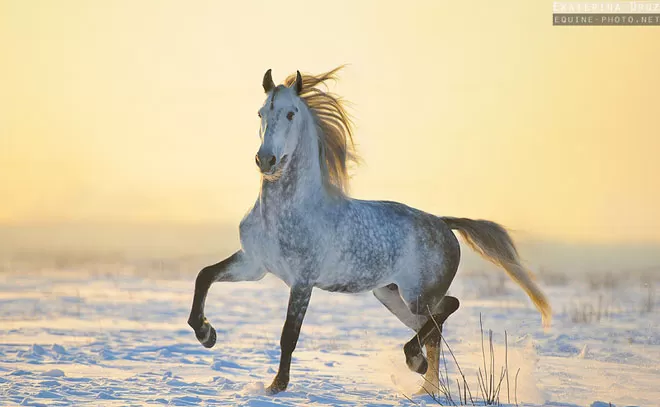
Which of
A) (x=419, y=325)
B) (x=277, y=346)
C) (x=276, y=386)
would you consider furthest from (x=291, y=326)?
(x=277, y=346)

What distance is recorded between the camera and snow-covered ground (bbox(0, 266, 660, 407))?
6.56 metres

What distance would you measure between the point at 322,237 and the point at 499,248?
2.23m

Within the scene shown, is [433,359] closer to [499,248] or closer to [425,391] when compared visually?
[425,391]

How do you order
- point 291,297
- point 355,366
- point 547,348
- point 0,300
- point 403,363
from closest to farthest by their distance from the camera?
point 291,297 → point 403,363 → point 355,366 → point 547,348 → point 0,300

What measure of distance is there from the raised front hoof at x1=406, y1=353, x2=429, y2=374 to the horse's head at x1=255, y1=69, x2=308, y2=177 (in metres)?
1.95

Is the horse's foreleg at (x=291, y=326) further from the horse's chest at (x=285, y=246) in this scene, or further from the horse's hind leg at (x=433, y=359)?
the horse's hind leg at (x=433, y=359)

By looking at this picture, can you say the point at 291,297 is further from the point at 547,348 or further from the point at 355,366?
the point at 547,348

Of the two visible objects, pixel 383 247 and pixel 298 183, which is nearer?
pixel 298 183

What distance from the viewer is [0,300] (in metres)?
11.9

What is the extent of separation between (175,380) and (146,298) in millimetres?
5648

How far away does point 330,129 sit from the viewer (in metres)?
A: 6.62

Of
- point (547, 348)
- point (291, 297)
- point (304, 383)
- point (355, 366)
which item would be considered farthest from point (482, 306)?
point (291, 297)

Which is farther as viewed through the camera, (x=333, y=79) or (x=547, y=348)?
(x=547, y=348)

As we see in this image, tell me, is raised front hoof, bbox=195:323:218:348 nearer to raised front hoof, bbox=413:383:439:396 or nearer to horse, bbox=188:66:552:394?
horse, bbox=188:66:552:394
